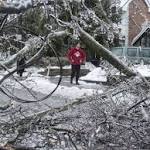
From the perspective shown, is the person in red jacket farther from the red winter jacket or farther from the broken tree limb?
the broken tree limb

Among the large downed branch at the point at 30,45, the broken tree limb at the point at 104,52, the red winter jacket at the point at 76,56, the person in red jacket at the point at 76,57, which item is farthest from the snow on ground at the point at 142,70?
the red winter jacket at the point at 76,56

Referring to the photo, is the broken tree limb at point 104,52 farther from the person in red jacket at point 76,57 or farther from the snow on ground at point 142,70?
the person in red jacket at point 76,57

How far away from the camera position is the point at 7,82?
7574mm

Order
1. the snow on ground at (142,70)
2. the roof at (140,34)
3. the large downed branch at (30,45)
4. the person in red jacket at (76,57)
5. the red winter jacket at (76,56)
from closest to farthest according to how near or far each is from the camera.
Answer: the large downed branch at (30,45)
the snow on ground at (142,70)
the person in red jacket at (76,57)
the red winter jacket at (76,56)
the roof at (140,34)

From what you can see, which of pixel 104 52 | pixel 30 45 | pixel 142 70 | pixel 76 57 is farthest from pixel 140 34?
pixel 104 52

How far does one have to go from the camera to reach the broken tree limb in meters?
6.50

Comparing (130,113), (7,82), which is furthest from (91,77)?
(130,113)

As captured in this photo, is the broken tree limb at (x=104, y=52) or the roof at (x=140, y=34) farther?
the roof at (x=140, y=34)

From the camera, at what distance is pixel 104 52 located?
6559 mm

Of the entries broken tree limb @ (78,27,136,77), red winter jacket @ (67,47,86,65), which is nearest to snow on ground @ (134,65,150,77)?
broken tree limb @ (78,27,136,77)

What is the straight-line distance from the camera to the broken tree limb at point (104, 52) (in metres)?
6.50

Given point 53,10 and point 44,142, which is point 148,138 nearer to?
point 44,142

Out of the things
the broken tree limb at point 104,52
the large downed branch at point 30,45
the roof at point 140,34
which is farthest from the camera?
the roof at point 140,34

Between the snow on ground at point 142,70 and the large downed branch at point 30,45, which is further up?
the large downed branch at point 30,45
